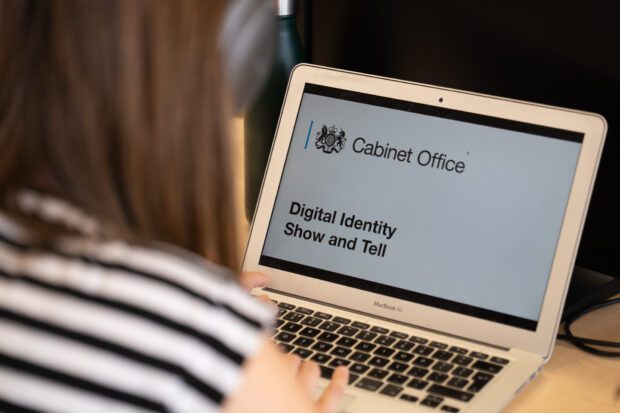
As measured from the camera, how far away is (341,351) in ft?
2.78

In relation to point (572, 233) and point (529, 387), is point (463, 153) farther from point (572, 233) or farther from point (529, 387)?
point (529, 387)

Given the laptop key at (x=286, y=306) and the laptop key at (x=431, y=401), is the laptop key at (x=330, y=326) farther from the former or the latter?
the laptop key at (x=431, y=401)

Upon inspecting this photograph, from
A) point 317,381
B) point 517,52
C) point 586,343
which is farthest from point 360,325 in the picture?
point 517,52

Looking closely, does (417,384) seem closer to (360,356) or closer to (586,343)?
(360,356)

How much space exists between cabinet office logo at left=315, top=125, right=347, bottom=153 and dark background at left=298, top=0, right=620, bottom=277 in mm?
174

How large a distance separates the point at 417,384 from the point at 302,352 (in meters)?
0.12

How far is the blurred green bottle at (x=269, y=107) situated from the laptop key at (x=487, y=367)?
1.43 ft

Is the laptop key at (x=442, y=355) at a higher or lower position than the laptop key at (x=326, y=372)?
higher

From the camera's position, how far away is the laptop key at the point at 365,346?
2.80 feet

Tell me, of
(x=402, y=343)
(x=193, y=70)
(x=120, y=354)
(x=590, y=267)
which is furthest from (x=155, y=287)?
(x=590, y=267)

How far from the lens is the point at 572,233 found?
857mm

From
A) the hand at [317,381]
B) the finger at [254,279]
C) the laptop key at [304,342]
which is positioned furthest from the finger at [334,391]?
the finger at [254,279]

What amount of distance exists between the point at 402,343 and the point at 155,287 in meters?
0.41

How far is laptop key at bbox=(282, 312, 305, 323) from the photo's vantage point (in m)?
0.91
